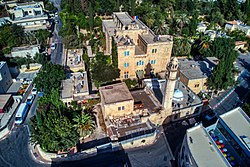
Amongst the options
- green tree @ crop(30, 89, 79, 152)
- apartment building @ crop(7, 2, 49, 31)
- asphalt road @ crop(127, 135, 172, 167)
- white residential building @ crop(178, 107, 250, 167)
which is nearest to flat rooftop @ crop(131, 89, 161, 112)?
asphalt road @ crop(127, 135, 172, 167)

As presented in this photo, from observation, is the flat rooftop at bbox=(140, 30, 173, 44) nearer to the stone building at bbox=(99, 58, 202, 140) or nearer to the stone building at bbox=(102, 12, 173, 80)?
the stone building at bbox=(102, 12, 173, 80)

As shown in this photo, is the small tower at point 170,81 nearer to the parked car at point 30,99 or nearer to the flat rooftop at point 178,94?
the flat rooftop at point 178,94

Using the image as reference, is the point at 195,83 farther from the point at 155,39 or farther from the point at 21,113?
the point at 21,113

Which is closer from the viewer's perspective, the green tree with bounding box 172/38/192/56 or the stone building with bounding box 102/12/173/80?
the stone building with bounding box 102/12/173/80

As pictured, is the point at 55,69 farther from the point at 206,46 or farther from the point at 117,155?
the point at 206,46

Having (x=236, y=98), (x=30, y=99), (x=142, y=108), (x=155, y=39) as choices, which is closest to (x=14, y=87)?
(x=30, y=99)

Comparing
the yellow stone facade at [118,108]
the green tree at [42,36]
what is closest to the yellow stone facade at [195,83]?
the yellow stone facade at [118,108]

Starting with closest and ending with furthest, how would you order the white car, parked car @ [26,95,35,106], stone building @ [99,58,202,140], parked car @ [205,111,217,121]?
stone building @ [99,58,202,140] < parked car @ [205,111,217,121] < parked car @ [26,95,35,106] < the white car
